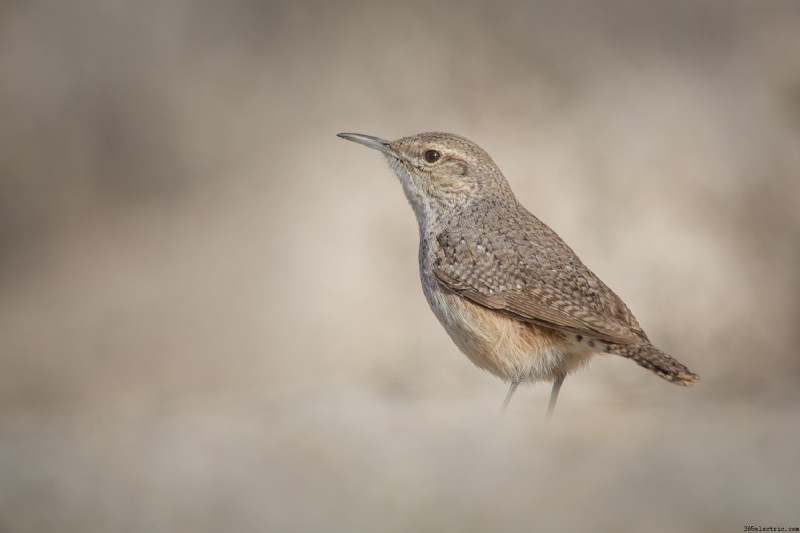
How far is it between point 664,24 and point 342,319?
433cm

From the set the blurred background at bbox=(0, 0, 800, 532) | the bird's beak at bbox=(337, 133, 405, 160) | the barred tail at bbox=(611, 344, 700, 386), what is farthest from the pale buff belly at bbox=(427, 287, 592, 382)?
the blurred background at bbox=(0, 0, 800, 532)

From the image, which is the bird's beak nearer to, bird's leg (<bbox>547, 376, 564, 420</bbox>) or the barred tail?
bird's leg (<bbox>547, 376, 564, 420</bbox>)

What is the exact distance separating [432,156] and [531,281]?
1247 mm

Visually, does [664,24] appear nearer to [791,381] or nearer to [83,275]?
[791,381]

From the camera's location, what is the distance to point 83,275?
11633 millimetres

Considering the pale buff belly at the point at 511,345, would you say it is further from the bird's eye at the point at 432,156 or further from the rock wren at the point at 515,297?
the bird's eye at the point at 432,156

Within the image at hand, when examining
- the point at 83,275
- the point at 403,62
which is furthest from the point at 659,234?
the point at 83,275

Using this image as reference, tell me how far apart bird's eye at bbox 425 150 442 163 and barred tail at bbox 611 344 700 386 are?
193 centimetres

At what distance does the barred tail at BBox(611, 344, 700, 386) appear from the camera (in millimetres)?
5141

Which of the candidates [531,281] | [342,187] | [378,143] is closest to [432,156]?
[378,143]

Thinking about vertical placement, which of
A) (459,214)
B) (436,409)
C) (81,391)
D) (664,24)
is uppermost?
(664,24)

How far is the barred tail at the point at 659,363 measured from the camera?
5.14 meters

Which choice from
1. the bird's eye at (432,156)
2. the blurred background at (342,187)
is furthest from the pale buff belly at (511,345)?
the blurred background at (342,187)

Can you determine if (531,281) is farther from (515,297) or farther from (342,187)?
(342,187)
